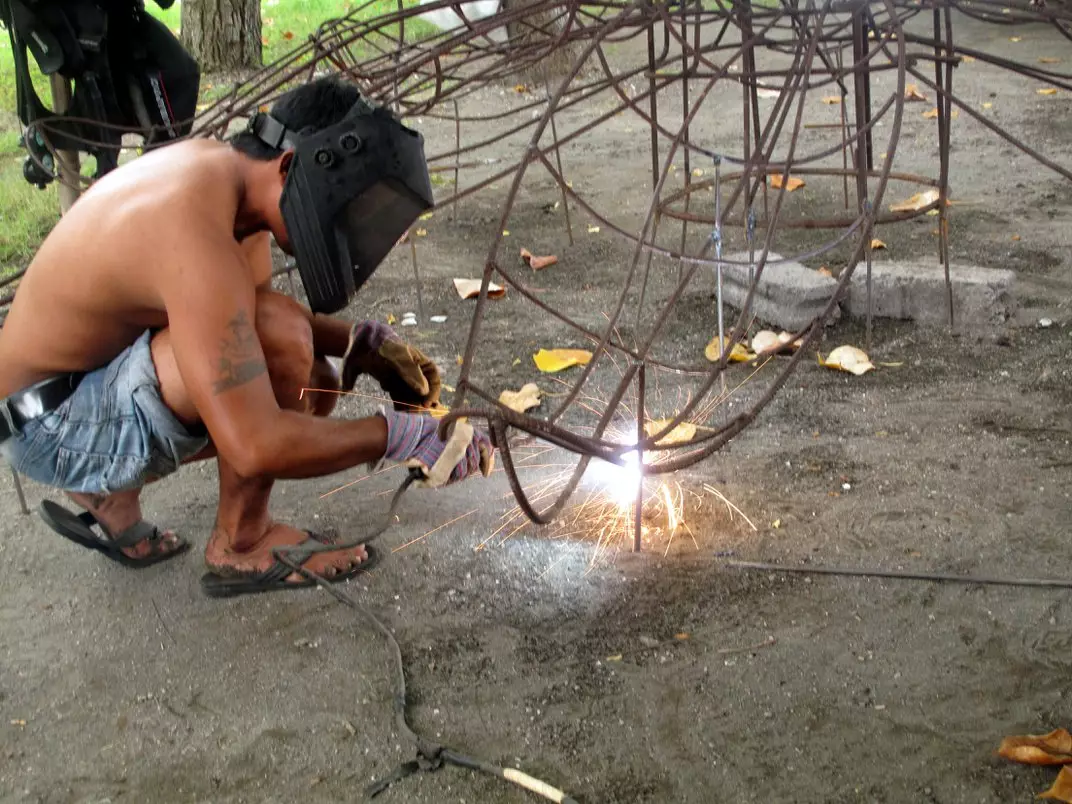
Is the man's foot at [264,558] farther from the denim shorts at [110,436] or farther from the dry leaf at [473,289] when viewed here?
the dry leaf at [473,289]

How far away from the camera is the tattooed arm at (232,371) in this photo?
2.01 meters

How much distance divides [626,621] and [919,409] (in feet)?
4.15

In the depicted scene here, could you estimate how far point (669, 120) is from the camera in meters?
6.68

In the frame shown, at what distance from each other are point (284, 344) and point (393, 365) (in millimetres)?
328

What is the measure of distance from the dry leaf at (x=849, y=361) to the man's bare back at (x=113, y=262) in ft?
5.90

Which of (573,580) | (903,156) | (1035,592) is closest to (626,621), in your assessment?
(573,580)

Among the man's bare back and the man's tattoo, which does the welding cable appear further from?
the man's bare back

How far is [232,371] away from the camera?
6.67ft

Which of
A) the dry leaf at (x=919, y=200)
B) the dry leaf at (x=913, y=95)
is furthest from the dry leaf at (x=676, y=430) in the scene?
the dry leaf at (x=913, y=95)

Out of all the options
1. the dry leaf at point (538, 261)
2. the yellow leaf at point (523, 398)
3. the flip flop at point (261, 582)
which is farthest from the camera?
the dry leaf at point (538, 261)

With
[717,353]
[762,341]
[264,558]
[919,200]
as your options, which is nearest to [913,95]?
[919,200]

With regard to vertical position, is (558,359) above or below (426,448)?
below

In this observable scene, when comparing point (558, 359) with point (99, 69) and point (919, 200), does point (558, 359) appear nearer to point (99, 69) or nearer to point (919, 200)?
point (99, 69)

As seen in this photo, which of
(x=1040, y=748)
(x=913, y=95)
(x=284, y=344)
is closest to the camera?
(x=1040, y=748)
